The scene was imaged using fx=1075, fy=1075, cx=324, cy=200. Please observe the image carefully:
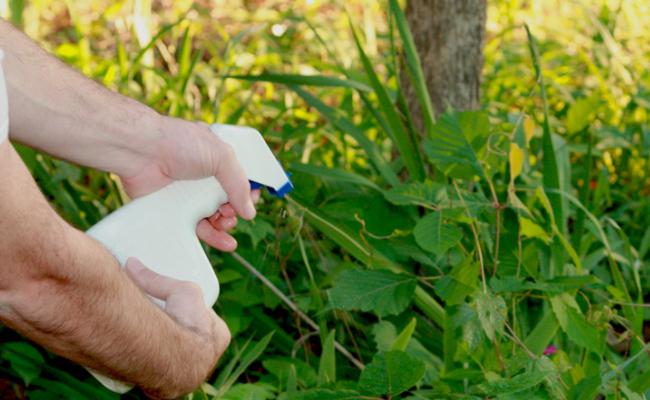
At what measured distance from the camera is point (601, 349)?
1785 millimetres

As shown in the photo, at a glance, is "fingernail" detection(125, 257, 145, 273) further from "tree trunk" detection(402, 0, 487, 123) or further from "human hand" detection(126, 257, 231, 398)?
"tree trunk" detection(402, 0, 487, 123)

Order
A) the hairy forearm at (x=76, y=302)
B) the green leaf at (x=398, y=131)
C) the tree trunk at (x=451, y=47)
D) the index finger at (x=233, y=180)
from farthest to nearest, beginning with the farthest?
the tree trunk at (x=451, y=47), the green leaf at (x=398, y=131), the index finger at (x=233, y=180), the hairy forearm at (x=76, y=302)

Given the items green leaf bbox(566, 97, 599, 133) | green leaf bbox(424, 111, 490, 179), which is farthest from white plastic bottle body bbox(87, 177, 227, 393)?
green leaf bbox(566, 97, 599, 133)

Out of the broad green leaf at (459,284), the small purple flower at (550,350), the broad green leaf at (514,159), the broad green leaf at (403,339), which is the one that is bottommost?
the small purple flower at (550,350)

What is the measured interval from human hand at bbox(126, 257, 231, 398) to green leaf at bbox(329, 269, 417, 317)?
0.35 m

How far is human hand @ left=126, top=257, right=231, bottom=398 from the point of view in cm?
142

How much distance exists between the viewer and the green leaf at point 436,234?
1.78m

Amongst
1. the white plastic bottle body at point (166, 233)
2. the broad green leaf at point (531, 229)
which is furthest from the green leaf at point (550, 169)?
the white plastic bottle body at point (166, 233)

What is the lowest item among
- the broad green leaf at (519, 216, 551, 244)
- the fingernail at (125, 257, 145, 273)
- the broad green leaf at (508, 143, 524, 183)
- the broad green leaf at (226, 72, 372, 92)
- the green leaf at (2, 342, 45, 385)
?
the green leaf at (2, 342, 45, 385)

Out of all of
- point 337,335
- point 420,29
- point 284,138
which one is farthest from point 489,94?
point 337,335

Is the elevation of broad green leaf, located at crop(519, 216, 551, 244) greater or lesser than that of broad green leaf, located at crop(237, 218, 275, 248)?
greater

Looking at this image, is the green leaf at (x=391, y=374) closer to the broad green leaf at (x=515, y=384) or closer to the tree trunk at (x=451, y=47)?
the broad green leaf at (x=515, y=384)

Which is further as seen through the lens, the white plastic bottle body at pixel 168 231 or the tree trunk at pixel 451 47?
the tree trunk at pixel 451 47

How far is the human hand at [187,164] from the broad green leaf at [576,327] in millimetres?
548
